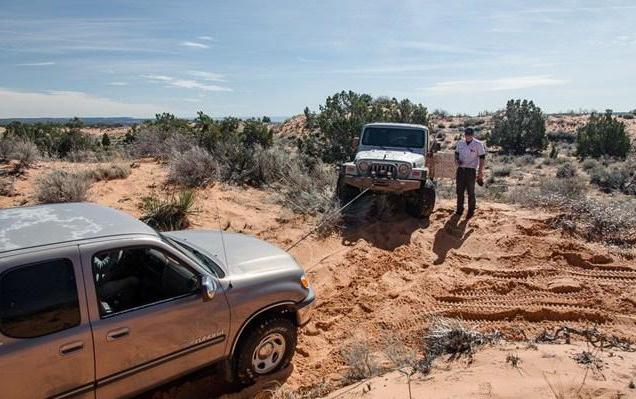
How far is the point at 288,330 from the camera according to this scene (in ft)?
13.4

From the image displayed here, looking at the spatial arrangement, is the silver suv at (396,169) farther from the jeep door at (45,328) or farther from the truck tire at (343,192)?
the jeep door at (45,328)

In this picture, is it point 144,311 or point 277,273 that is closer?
point 144,311

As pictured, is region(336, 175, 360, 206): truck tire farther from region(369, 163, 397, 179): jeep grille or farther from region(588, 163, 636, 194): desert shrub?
region(588, 163, 636, 194): desert shrub

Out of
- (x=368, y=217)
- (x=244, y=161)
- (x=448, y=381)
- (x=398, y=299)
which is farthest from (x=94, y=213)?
(x=244, y=161)

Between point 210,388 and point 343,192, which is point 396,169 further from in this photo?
point 210,388

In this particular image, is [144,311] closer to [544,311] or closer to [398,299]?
[398,299]

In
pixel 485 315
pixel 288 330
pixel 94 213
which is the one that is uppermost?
pixel 94 213

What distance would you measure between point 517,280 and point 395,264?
5.53 ft

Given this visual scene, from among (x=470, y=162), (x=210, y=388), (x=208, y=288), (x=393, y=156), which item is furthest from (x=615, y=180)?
(x=208, y=288)

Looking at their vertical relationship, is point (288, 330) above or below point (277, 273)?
below

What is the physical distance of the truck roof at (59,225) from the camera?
2.99 meters

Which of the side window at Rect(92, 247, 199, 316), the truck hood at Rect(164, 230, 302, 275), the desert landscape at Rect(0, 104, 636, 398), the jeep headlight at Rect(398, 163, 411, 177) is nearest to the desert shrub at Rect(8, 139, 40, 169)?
the desert landscape at Rect(0, 104, 636, 398)

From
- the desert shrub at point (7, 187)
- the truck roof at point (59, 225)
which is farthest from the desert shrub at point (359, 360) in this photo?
the desert shrub at point (7, 187)

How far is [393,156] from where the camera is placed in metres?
8.87
